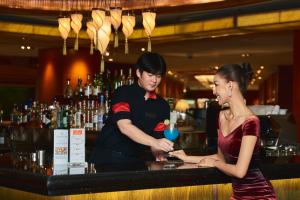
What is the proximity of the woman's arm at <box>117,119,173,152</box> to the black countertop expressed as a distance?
125 mm

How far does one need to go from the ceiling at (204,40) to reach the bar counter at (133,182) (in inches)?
180

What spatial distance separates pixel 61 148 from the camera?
3.59 m

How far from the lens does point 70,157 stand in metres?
3.60

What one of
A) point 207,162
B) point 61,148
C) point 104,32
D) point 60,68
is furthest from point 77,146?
point 60,68

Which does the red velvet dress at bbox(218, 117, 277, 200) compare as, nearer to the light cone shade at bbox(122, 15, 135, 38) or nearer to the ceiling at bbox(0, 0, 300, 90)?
the light cone shade at bbox(122, 15, 135, 38)

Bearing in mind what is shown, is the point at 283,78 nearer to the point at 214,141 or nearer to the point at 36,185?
the point at 214,141

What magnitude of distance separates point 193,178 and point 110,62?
12299mm

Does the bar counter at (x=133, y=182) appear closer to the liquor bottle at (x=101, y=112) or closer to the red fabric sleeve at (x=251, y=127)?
the red fabric sleeve at (x=251, y=127)

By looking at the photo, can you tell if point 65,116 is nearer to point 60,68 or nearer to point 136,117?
point 136,117

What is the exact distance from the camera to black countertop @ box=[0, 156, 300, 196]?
2.98 m

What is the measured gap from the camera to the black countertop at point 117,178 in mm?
2977

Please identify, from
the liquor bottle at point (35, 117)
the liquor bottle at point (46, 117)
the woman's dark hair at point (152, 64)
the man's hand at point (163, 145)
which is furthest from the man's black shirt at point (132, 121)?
the liquor bottle at point (35, 117)

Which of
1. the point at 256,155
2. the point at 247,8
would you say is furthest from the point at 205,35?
the point at 256,155

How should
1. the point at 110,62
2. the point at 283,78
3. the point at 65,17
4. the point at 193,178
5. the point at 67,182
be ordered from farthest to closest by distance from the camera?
the point at 283,78 → the point at 110,62 → the point at 65,17 → the point at 193,178 → the point at 67,182
